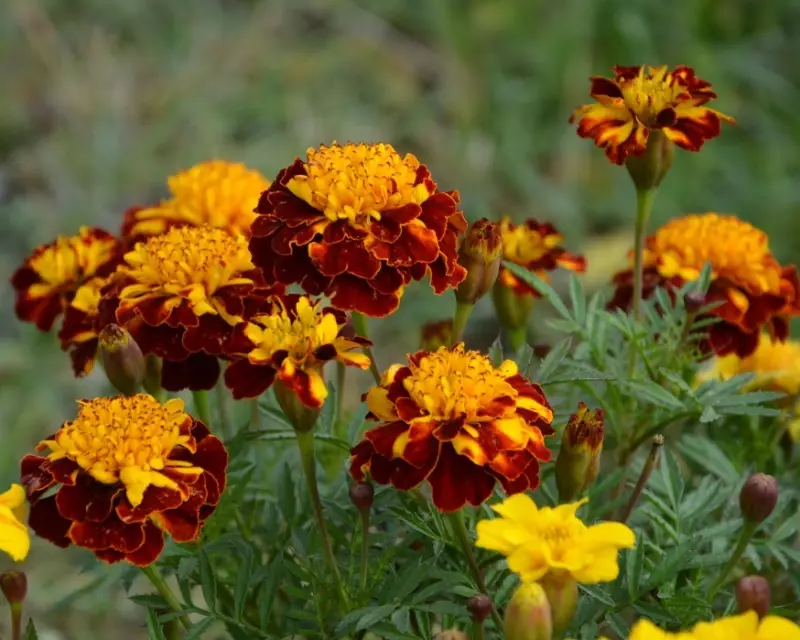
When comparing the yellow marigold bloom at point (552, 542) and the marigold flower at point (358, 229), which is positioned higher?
the marigold flower at point (358, 229)

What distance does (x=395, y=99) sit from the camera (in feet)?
8.98

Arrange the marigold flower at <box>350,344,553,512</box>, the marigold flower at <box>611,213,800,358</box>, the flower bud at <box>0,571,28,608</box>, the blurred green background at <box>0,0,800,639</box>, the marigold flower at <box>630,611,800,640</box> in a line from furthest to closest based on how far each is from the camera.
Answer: the blurred green background at <box>0,0,800,639</box>, the marigold flower at <box>611,213,800,358</box>, the flower bud at <box>0,571,28,608</box>, the marigold flower at <box>350,344,553,512</box>, the marigold flower at <box>630,611,800,640</box>

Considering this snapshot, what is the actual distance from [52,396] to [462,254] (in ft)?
4.73

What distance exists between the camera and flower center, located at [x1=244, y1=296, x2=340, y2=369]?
2.21ft

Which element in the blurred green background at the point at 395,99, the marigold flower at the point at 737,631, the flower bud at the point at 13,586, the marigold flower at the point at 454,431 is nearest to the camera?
the marigold flower at the point at 737,631

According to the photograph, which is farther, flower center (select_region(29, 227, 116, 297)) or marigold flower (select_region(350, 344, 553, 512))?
flower center (select_region(29, 227, 116, 297))

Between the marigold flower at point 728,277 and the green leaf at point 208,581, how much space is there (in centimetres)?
39

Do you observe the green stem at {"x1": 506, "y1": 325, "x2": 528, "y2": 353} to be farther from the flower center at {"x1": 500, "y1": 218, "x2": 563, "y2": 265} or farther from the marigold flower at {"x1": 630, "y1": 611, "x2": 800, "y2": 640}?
the marigold flower at {"x1": 630, "y1": 611, "x2": 800, "y2": 640}

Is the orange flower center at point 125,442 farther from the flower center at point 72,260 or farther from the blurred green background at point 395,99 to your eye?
the blurred green background at point 395,99

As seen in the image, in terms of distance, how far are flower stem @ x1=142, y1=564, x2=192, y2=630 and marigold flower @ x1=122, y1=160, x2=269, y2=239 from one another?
0.90 feet

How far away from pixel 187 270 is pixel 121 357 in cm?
7

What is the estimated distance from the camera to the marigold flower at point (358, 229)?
26.6 inches

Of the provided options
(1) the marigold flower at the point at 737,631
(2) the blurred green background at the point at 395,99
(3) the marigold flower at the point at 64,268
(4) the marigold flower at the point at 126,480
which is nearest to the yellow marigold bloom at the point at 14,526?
(4) the marigold flower at the point at 126,480

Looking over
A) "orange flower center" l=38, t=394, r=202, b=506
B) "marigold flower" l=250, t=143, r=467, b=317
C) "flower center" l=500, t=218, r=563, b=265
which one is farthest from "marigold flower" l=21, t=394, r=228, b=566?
"flower center" l=500, t=218, r=563, b=265
